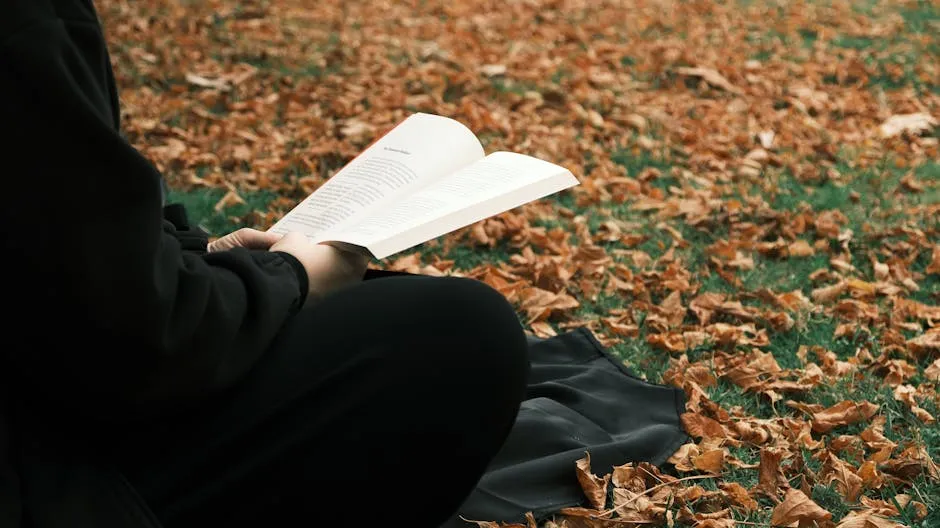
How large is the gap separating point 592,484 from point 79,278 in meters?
1.40

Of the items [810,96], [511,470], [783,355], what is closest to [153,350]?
[511,470]

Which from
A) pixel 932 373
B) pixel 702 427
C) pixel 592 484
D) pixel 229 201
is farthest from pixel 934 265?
pixel 229 201

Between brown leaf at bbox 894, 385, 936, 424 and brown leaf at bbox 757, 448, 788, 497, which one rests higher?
brown leaf at bbox 757, 448, 788, 497

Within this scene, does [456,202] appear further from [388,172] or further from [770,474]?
[770,474]

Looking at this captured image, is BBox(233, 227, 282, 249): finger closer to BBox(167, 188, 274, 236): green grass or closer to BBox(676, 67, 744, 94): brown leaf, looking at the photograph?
BBox(167, 188, 274, 236): green grass

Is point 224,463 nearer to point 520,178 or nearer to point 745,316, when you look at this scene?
point 520,178

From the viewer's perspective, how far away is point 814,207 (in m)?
4.43

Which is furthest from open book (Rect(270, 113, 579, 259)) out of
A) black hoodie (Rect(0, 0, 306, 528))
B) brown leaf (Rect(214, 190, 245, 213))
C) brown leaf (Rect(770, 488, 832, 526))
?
brown leaf (Rect(214, 190, 245, 213))

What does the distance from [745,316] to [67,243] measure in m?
2.54

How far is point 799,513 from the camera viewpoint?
221 cm

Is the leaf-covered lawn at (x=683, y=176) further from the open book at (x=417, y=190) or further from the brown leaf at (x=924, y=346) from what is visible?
the open book at (x=417, y=190)

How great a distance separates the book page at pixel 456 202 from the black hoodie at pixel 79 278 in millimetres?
329

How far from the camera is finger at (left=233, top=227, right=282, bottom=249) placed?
1794 mm

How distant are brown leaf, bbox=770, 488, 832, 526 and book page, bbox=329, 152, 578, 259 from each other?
890mm
